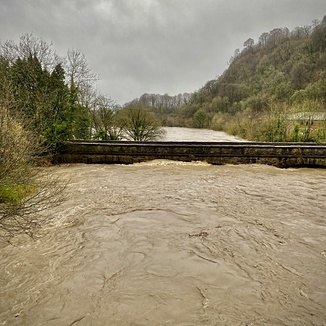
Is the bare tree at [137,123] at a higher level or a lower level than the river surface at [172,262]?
higher

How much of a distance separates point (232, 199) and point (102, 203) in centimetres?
346

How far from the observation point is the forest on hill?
18.2m

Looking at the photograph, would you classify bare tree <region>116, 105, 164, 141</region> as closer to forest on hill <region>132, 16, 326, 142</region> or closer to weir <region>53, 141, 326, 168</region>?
forest on hill <region>132, 16, 326, 142</region>

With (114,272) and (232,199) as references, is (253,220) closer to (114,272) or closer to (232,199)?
(232,199)

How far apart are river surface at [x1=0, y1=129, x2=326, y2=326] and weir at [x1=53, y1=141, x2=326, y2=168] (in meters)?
4.52

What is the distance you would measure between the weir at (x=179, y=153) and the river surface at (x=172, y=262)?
178 inches

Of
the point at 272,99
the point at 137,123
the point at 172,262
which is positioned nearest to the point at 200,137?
the point at 272,99

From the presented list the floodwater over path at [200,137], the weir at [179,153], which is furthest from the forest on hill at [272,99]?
the weir at [179,153]

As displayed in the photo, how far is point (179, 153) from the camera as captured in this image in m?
12.6

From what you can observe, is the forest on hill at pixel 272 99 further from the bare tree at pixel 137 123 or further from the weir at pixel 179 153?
the bare tree at pixel 137 123

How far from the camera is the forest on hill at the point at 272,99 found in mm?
18203

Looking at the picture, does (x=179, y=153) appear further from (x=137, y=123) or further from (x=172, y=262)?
(x=137, y=123)

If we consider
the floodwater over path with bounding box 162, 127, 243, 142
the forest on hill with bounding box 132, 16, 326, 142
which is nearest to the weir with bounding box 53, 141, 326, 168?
the forest on hill with bounding box 132, 16, 326, 142

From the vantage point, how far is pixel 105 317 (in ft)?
9.93
